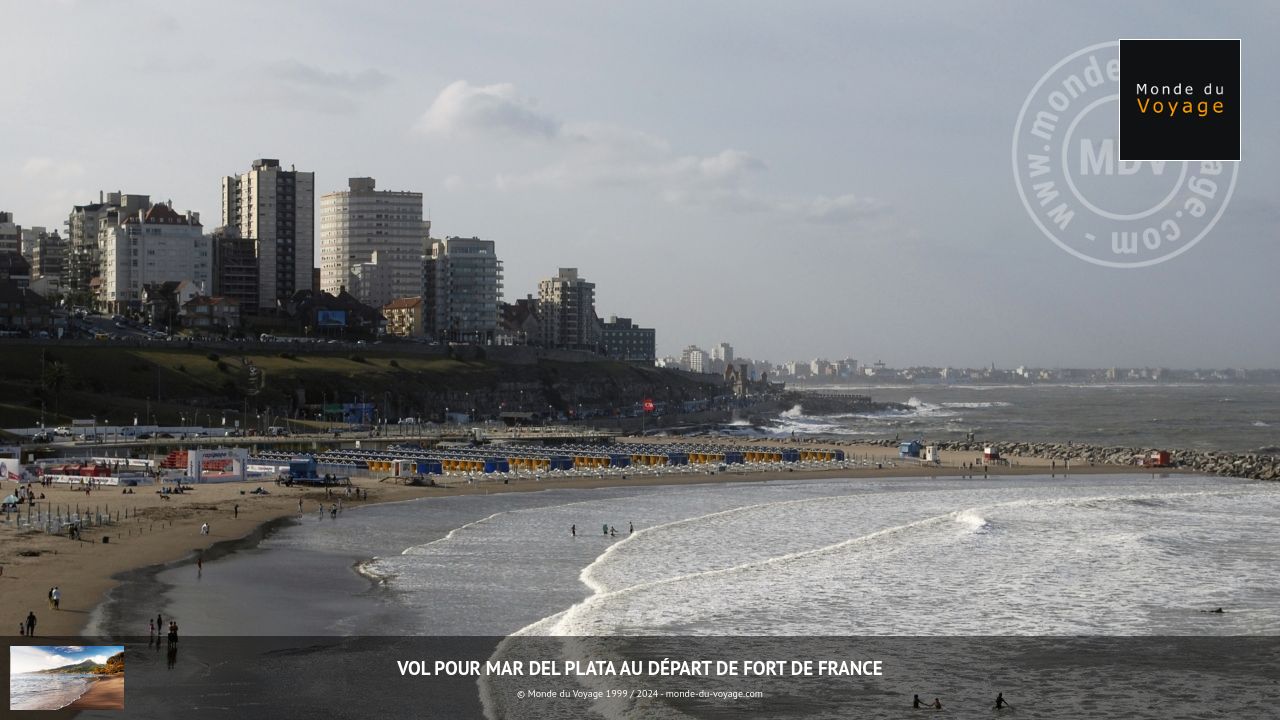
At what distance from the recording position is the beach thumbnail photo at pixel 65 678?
26.2 metres

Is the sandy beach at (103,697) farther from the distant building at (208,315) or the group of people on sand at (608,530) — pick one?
the distant building at (208,315)

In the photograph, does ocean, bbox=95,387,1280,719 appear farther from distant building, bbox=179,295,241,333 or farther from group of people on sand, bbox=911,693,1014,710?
distant building, bbox=179,295,241,333

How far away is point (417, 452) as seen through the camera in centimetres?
10344

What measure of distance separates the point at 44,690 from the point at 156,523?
32.0 meters

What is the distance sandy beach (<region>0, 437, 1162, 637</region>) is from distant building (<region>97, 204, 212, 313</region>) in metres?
123

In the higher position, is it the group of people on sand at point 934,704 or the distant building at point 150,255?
the distant building at point 150,255

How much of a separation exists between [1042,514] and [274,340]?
377 feet

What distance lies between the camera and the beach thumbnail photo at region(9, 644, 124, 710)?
86.1 ft

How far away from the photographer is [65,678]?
27.5 meters

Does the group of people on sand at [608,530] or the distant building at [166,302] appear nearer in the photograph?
the group of people on sand at [608,530]

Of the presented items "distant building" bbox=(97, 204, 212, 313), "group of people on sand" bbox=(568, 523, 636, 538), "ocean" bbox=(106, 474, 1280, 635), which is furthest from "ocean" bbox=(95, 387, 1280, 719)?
"distant building" bbox=(97, 204, 212, 313)

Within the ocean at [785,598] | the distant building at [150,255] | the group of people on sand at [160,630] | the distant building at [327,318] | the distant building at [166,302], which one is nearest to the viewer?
the ocean at [785,598]

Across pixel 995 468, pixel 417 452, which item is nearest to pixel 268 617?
pixel 417 452

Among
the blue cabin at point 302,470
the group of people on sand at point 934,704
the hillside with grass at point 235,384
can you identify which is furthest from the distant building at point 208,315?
the group of people on sand at point 934,704
